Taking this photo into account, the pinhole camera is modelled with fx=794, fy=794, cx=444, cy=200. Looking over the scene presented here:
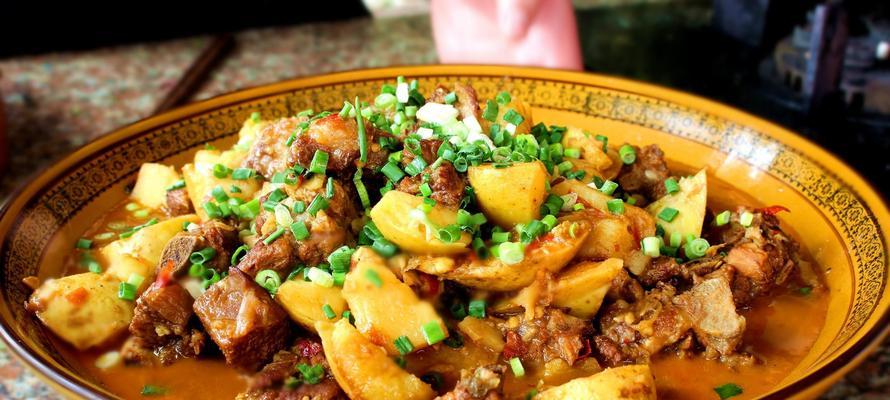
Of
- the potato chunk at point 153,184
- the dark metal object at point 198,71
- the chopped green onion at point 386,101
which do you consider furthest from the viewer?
the dark metal object at point 198,71

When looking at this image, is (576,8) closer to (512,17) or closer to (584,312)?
(512,17)

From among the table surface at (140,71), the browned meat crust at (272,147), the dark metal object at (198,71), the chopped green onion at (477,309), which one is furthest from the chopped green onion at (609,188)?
the table surface at (140,71)

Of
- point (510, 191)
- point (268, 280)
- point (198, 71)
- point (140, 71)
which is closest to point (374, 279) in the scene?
point (268, 280)

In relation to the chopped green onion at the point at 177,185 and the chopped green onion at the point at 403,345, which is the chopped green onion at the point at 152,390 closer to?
the chopped green onion at the point at 403,345

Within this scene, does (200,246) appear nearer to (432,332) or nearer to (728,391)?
(432,332)

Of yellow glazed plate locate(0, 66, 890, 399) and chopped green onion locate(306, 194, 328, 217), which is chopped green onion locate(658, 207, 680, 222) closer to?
yellow glazed plate locate(0, 66, 890, 399)
